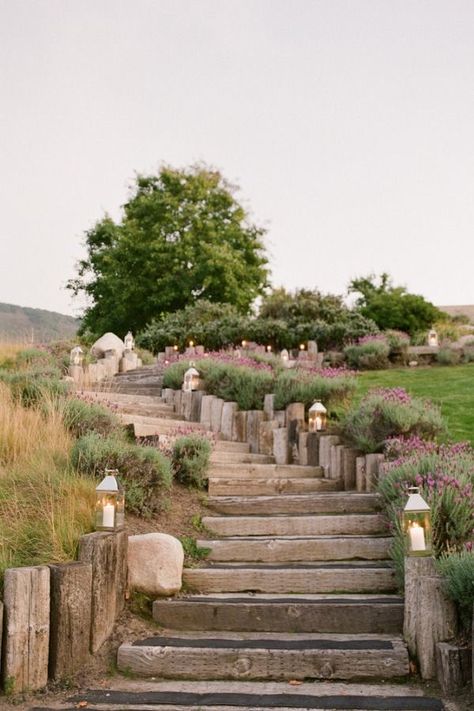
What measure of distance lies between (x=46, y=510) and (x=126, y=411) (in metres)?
3.70

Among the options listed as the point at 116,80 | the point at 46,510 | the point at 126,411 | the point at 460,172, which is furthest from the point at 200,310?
the point at 46,510

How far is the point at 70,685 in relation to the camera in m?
3.24

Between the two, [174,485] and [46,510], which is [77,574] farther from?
[174,485]

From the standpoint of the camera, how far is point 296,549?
15.2 ft

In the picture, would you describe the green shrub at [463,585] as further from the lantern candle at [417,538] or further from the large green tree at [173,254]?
the large green tree at [173,254]

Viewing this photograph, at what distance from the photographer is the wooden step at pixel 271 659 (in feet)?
11.0

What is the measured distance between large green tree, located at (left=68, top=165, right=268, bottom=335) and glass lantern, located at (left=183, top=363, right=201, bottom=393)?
12.0 metres

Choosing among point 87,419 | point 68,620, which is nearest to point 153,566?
point 68,620

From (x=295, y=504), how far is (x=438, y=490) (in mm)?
1432

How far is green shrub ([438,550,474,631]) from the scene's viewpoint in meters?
3.10

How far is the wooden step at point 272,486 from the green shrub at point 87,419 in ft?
3.23

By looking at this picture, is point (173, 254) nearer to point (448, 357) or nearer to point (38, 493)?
point (448, 357)

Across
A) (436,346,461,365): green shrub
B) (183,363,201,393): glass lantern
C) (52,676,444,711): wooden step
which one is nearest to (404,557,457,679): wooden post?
(52,676,444,711): wooden step

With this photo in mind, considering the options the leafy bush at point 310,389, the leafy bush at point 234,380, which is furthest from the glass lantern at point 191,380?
the leafy bush at point 310,389
